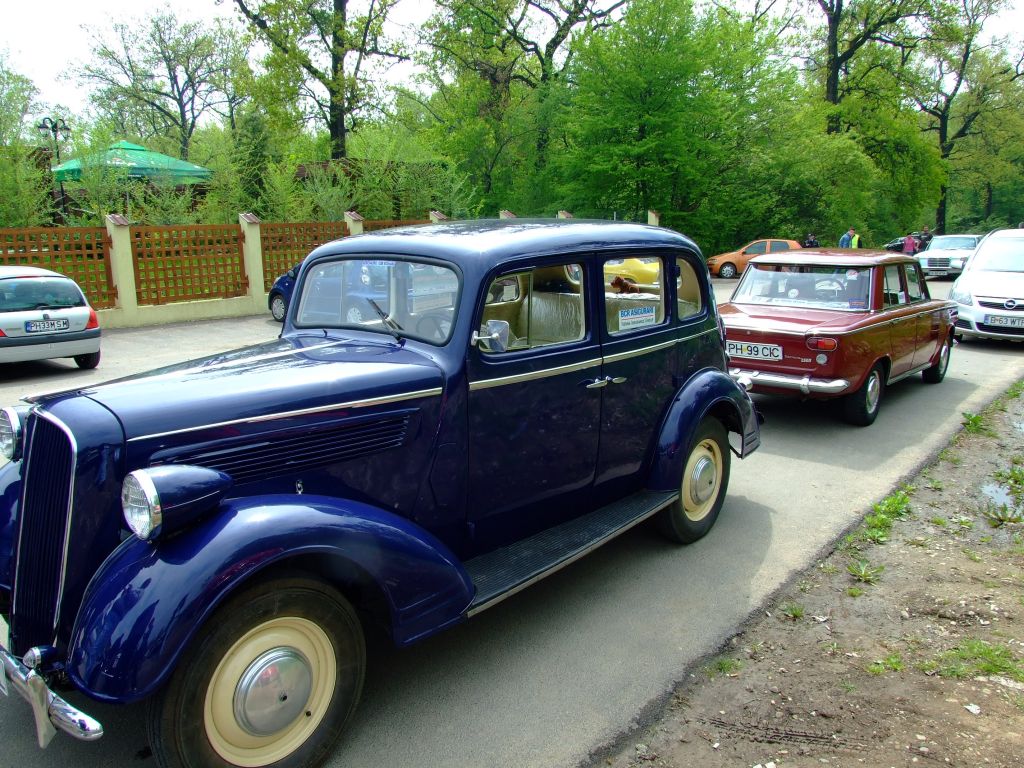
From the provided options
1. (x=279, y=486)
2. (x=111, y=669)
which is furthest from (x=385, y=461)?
(x=111, y=669)

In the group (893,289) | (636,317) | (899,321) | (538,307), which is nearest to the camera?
(538,307)

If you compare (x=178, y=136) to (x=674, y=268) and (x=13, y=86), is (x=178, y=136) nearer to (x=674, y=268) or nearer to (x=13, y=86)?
(x=13, y=86)

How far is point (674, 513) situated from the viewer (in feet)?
14.9

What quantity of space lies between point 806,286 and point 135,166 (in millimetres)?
16925

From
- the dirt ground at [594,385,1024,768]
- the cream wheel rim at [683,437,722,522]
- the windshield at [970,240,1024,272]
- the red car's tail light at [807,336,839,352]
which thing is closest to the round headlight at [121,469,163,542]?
the dirt ground at [594,385,1024,768]

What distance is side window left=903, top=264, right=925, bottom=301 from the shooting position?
8406 millimetres

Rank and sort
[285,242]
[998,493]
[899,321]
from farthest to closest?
[285,242] → [899,321] → [998,493]

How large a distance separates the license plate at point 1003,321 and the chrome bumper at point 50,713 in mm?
13256

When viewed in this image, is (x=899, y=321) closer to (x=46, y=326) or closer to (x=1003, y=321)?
(x=1003, y=321)

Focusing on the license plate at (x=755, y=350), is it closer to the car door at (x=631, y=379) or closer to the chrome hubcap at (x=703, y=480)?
the chrome hubcap at (x=703, y=480)

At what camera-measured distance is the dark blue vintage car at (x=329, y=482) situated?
2369 mm

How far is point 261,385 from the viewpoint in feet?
9.50

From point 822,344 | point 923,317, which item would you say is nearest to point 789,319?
point 822,344

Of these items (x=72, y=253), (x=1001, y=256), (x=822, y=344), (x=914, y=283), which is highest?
(x=72, y=253)
